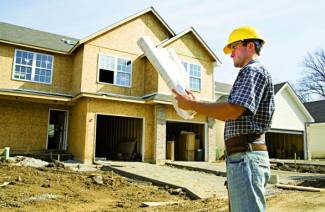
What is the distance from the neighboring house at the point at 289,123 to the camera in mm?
24172

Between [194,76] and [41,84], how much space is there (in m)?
8.94

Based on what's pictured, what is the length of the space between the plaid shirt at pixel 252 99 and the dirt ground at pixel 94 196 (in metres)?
4.66

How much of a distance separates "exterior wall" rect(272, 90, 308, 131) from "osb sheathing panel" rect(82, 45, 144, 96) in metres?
11.8

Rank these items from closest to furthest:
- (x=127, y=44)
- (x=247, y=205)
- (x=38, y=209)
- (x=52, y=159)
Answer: (x=247, y=205) < (x=38, y=209) < (x=52, y=159) < (x=127, y=44)

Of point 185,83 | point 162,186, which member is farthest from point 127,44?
point 185,83

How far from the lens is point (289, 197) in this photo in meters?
7.85

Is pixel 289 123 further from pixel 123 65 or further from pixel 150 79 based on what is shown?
pixel 123 65

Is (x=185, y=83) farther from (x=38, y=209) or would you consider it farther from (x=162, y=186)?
(x=162, y=186)

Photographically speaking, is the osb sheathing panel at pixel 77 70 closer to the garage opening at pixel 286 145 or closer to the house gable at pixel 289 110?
the house gable at pixel 289 110

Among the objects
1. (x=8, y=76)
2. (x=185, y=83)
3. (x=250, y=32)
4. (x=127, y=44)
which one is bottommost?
(x=185, y=83)

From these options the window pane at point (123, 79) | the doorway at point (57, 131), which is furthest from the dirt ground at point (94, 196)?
the window pane at point (123, 79)

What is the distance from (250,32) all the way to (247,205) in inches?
51.0

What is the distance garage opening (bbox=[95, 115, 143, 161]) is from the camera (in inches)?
711

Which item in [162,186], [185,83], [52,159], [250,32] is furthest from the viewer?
[52,159]
